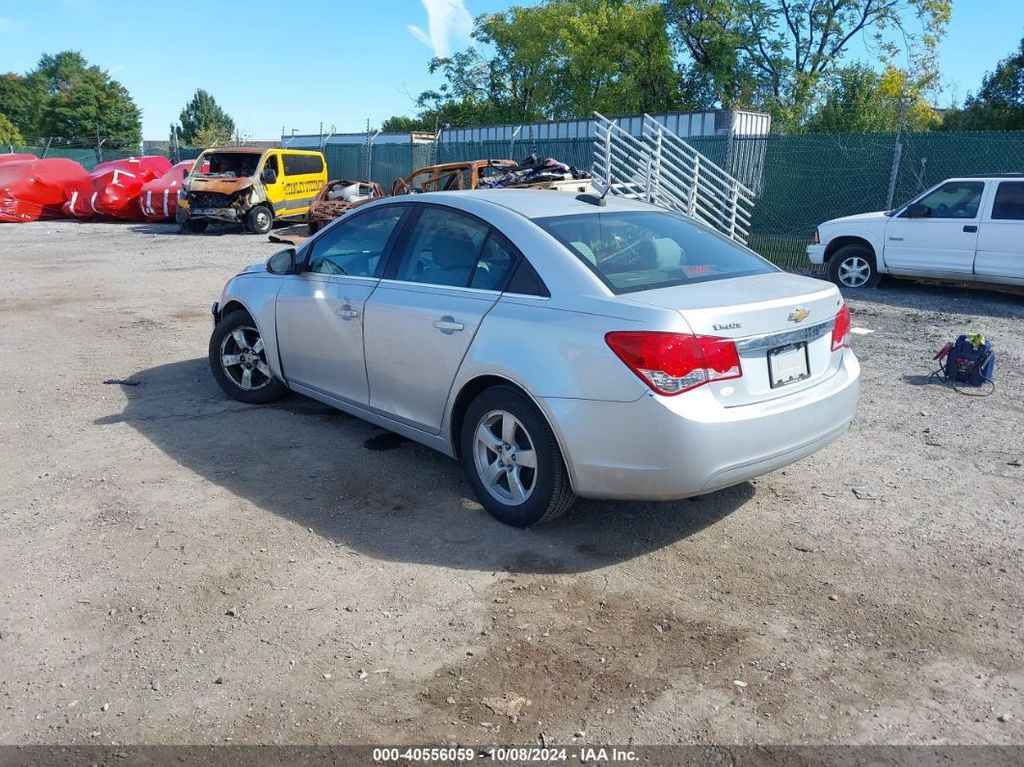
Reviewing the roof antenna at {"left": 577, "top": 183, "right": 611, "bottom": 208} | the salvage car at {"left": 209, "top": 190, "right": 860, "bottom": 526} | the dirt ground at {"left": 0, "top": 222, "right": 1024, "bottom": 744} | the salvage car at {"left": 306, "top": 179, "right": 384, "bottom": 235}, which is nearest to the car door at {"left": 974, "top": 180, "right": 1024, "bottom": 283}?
the dirt ground at {"left": 0, "top": 222, "right": 1024, "bottom": 744}

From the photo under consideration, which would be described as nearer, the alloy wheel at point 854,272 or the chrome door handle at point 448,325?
the chrome door handle at point 448,325

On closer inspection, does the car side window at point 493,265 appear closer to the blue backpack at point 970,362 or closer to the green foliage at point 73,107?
the blue backpack at point 970,362

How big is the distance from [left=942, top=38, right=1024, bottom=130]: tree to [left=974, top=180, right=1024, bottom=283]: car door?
26204 millimetres

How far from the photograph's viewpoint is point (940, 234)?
36.6 ft

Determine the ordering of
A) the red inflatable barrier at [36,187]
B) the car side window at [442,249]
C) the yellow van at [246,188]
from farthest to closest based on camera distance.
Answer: the red inflatable barrier at [36,187] < the yellow van at [246,188] < the car side window at [442,249]

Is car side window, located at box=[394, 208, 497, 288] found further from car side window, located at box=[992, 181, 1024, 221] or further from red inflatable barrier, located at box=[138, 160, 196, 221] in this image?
red inflatable barrier, located at box=[138, 160, 196, 221]

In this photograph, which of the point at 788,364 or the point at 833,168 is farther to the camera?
the point at 833,168

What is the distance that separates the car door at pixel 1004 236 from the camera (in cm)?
1049

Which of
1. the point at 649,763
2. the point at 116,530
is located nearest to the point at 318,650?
the point at 649,763

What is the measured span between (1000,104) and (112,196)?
34136mm

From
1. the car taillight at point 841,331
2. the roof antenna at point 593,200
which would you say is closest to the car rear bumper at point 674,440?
the car taillight at point 841,331

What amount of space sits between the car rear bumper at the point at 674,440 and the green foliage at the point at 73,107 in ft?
236

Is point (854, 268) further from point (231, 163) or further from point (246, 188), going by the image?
point (231, 163)

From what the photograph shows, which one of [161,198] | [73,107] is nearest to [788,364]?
[161,198]
